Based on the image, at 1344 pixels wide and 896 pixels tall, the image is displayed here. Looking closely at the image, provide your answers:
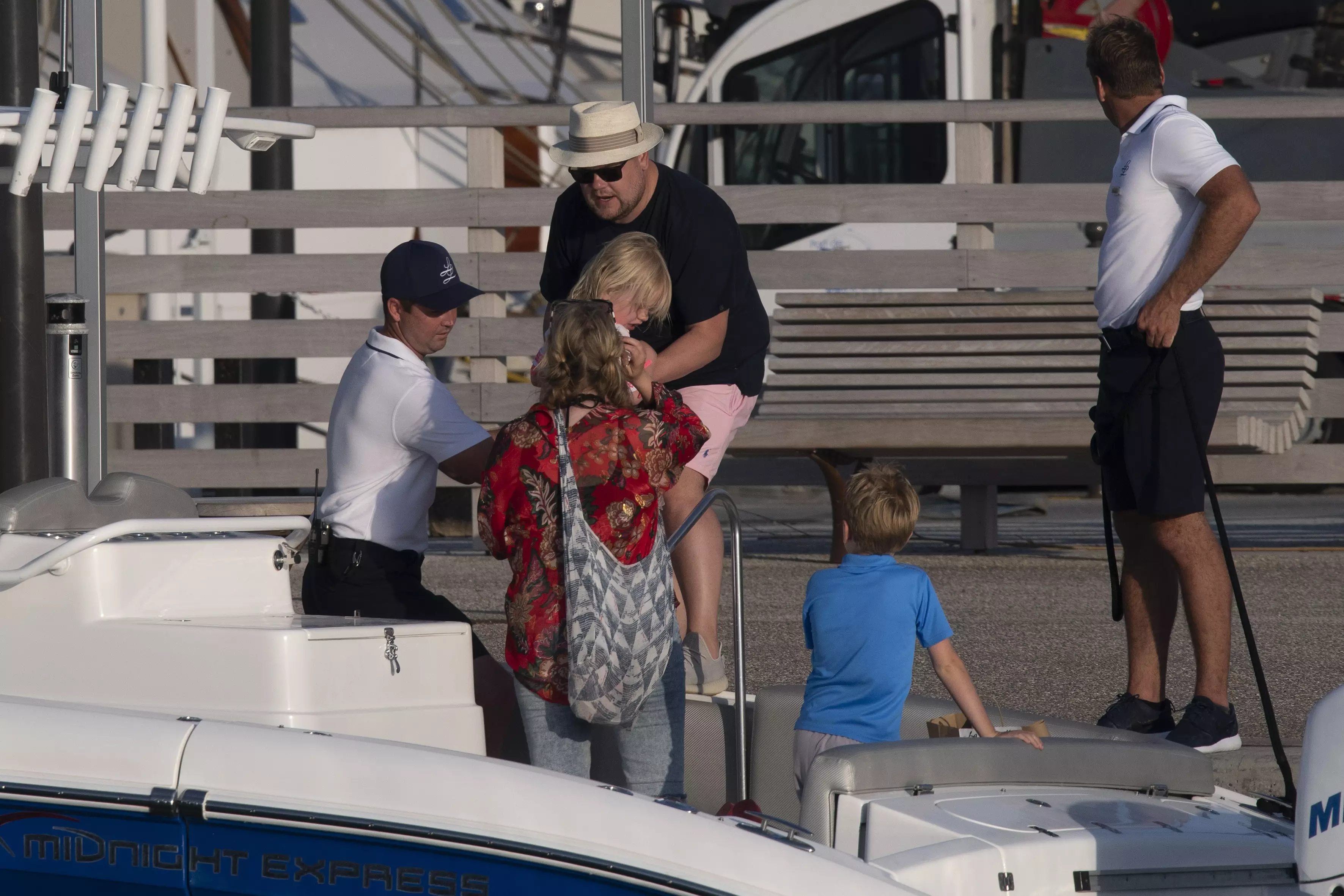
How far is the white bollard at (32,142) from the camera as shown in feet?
10.2

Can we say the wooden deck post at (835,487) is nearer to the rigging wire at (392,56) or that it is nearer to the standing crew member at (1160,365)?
the standing crew member at (1160,365)

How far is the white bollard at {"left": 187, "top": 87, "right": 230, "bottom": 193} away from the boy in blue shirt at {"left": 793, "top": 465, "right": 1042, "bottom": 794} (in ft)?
→ 4.84

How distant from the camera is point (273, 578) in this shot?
10.3ft

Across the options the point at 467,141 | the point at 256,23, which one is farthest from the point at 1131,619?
the point at 256,23

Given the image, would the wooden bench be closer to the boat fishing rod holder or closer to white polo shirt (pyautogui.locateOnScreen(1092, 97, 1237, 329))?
white polo shirt (pyautogui.locateOnScreen(1092, 97, 1237, 329))

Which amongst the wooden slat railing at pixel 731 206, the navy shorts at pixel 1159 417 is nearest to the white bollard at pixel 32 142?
the navy shorts at pixel 1159 417

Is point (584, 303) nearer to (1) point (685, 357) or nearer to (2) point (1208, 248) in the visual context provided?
(1) point (685, 357)

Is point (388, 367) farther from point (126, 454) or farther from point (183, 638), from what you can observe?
point (126, 454)

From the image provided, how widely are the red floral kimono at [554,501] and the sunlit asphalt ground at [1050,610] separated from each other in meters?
1.89

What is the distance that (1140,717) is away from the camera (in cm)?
419

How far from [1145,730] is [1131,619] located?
1.00ft

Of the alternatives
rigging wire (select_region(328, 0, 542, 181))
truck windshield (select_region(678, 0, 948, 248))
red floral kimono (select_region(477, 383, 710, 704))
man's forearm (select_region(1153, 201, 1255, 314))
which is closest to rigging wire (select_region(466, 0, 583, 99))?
rigging wire (select_region(328, 0, 542, 181))

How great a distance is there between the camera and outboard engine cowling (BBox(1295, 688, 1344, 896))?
246 centimetres

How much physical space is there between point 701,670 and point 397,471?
98 cm
